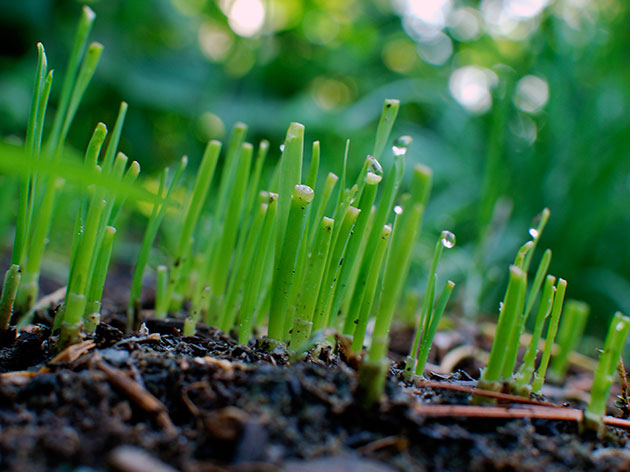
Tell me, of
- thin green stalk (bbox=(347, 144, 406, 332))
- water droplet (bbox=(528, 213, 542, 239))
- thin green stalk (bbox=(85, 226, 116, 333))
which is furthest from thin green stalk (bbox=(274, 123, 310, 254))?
water droplet (bbox=(528, 213, 542, 239))

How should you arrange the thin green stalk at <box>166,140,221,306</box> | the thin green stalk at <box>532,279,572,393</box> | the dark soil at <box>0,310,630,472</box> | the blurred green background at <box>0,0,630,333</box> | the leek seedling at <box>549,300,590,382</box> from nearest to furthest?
the dark soil at <box>0,310,630,472</box> < the thin green stalk at <box>532,279,572,393</box> < the thin green stalk at <box>166,140,221,306</box> < the leek seedling at <box>549,300,590,382</box> < the blurred green background at <box>0,0,630,333</box>

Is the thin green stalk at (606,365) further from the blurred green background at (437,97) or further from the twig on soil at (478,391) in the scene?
the blurred green background at (437,97)

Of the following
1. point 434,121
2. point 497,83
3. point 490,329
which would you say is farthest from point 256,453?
point 434,121

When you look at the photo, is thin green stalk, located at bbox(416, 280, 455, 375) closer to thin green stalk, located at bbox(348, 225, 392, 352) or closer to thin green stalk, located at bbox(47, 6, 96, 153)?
thin green stalk, located at bbox(348, 225, 392, 352)

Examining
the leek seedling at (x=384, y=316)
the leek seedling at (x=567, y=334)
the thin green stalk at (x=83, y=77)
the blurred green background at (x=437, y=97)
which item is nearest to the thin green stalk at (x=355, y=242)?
the leek seedling at (x=384, y=316)

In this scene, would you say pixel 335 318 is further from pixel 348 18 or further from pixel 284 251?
pixel 348 18

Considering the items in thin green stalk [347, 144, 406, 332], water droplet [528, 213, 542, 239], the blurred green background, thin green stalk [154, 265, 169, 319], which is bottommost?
thin green stalk [154, 265, 169, 319]

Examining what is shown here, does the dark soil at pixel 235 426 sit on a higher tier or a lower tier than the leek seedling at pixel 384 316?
lower
